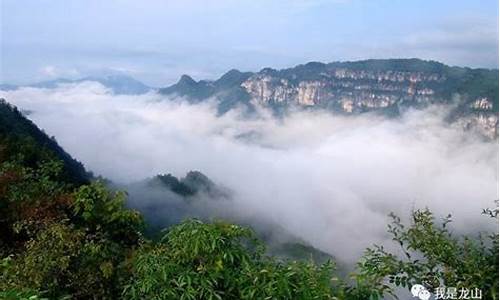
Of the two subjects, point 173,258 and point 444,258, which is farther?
point 173,258

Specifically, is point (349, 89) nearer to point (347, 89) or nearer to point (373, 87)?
point (347, 89)

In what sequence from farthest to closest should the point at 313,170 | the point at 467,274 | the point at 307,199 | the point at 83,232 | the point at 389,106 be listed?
the point at 313,170 < the point at 389,106 < the point at 307,199 < the point at 83,232 < the point at 467,274

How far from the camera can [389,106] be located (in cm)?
15950

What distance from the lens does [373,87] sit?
158875 mm

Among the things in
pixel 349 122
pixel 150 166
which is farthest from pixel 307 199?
pixel 349 122

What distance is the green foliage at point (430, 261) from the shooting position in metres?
2.78

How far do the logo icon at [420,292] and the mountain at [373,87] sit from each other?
115555 mm

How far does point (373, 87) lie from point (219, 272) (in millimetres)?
161192

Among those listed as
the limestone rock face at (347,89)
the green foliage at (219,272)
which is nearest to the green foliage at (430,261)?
the green foliage at (219,272)

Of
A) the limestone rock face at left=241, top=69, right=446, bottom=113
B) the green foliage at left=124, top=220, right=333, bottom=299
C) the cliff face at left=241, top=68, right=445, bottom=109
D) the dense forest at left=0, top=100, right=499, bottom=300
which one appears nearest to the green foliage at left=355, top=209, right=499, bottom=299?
the dense forest at left=0, top=100, right=499, bottom=300

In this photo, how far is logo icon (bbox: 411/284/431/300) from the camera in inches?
111

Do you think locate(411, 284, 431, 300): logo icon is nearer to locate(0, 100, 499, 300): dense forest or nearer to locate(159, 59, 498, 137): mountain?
locate(0, 100, 499, 300): dense forest

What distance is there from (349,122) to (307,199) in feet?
211

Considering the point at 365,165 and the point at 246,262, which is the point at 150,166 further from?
the point at 246,262
